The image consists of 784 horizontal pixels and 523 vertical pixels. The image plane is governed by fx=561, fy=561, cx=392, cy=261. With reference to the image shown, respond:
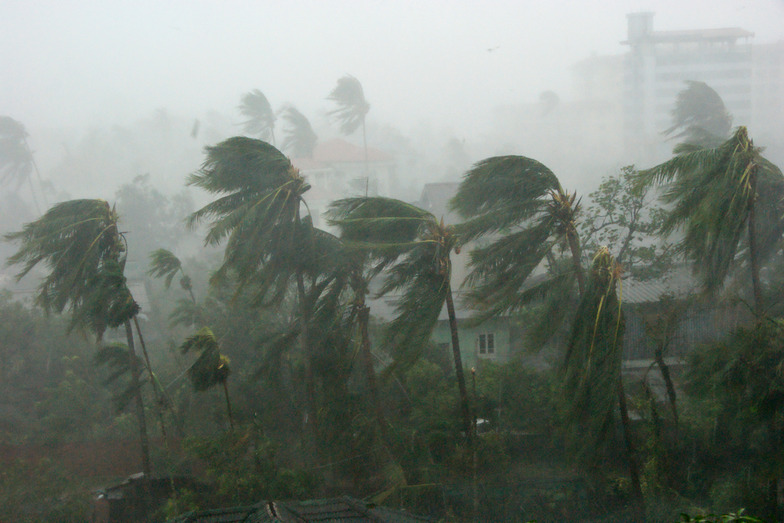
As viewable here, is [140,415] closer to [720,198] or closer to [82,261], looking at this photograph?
[82,261]

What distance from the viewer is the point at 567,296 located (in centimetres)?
713

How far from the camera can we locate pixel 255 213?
805 cm

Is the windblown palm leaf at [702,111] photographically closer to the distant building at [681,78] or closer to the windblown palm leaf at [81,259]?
the distant building at [681,78]

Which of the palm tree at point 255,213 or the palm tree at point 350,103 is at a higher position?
the palm tree at point 350,103

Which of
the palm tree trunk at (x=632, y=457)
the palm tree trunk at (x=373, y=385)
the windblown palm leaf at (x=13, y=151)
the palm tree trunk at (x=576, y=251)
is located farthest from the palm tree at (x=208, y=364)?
the windblown palm leaf at (x=13, y=151)

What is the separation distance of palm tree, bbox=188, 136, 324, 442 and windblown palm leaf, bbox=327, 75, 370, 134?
22416 millimetres

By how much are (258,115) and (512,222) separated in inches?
982

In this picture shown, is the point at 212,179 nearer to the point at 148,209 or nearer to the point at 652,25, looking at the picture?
the point at 148,209

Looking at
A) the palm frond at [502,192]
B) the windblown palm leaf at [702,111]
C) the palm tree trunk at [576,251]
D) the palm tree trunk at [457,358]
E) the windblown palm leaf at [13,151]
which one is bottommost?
the palm tree trunk at [457,358]

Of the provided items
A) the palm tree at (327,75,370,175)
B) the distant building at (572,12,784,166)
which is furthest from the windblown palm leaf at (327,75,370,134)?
the distant building at (572,12,784,166)

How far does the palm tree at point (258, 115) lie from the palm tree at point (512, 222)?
23.6 m

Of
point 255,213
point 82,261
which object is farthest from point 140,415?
point 255,213

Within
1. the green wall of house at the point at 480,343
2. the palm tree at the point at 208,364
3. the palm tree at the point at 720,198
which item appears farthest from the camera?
the green wall of house at the point at 480,343

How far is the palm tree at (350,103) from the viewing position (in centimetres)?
2998
